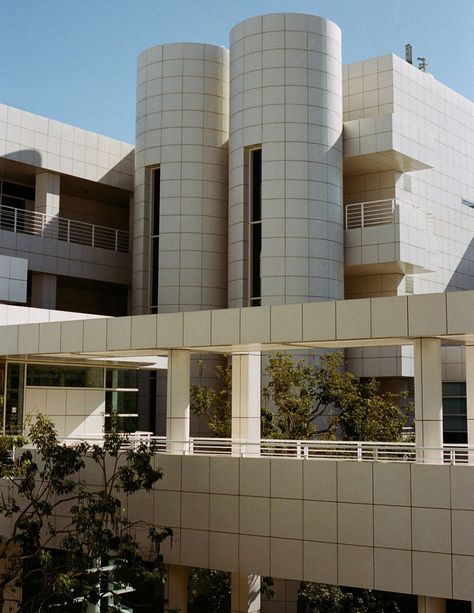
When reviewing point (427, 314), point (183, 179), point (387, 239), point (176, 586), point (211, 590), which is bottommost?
point (211, 590)

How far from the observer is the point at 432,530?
16500mm

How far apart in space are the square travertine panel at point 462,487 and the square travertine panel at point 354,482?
1659 millimetres

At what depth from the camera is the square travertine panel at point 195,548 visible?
19000 mm

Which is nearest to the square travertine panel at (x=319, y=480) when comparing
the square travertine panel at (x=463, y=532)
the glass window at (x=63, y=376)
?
the square travertine panel at (x=463, y=532)

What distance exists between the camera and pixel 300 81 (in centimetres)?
3453

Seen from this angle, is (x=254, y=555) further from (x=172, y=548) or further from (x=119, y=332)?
(x=119, y=332)

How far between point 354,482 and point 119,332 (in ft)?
22.1

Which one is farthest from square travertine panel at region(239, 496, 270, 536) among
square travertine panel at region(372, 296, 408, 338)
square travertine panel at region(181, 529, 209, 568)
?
square travertine panel at region(372, 296, 408, 338)

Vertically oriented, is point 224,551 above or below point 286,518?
below

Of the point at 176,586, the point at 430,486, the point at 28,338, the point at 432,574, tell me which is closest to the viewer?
the point at 432,574

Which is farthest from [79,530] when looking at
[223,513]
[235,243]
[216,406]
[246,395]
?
[235,243]

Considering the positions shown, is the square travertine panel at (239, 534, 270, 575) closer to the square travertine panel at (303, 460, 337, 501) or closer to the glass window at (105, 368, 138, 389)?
the square travertine panel at (303, 460, 337, 501)

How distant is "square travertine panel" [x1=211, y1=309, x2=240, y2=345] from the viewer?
1892 cm

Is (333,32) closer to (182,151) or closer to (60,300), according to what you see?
(182,151)
